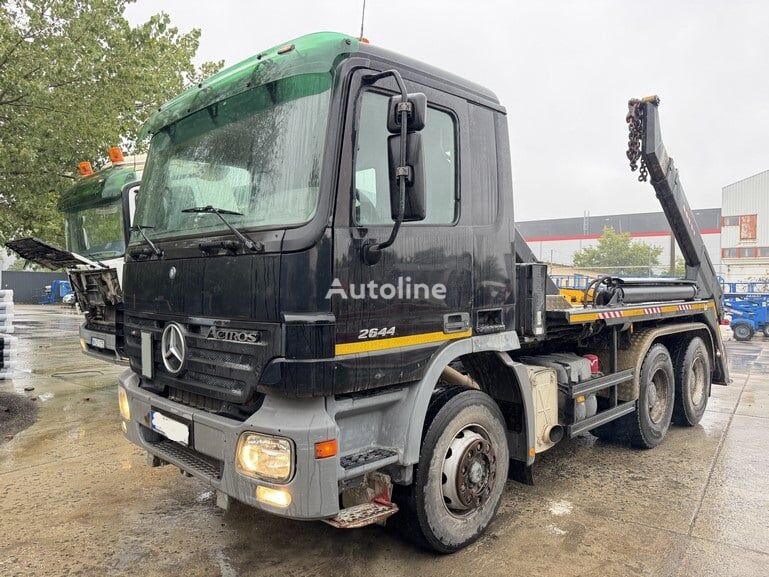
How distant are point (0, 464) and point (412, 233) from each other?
4398 millimetres

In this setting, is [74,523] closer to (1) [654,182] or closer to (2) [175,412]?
(2) [175,412]

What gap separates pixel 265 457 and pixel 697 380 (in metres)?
5.53

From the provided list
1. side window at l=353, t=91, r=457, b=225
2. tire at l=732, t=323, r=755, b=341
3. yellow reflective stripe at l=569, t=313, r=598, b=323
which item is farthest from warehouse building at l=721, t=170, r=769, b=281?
side window at l=353, t=91, r=457, b=225

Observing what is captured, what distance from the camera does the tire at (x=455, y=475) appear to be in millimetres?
2998

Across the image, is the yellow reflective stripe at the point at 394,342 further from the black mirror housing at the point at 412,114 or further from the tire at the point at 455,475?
the black mirror housing at the point at 412,114

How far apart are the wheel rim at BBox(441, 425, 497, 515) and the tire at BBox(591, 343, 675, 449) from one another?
7.90 ft

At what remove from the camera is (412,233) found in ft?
9.53

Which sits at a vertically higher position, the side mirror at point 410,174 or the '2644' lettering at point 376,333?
the side mirror at point 410,174

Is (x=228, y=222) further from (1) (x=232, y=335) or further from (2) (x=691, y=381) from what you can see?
(2) (x=691, y=381)

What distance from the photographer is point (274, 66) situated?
2.79m

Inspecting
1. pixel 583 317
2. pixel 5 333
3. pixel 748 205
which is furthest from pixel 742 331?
pixel 748 205

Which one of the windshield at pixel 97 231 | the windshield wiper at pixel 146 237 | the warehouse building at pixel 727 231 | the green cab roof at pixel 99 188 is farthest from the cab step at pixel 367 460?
the warehouse building at pixel 727 231

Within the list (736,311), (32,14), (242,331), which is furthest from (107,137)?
(736,311)

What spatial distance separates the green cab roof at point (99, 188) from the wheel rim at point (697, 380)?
291 inches
